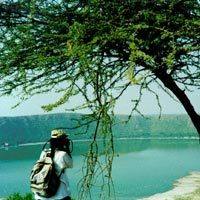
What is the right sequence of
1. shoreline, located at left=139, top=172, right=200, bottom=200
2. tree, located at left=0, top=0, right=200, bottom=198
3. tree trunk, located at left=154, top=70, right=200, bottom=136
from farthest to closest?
shoreline, located at left=139, top=172, right=200, bottom=200
tree trunk, located at left=154, top=70, right=200, bottom=136
tree, located at left=0, top=0, right=200, bottom=198

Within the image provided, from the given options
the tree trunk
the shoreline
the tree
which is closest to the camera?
the tree

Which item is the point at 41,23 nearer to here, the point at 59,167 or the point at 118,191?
the point at 59,167

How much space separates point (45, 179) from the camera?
16.6 ft

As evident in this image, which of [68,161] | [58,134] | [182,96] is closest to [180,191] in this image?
[182,96]

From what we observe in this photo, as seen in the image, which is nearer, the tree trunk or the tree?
the tree

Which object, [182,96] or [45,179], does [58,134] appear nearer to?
[45,179]

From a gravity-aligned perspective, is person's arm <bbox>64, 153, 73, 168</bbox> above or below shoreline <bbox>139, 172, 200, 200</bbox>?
above

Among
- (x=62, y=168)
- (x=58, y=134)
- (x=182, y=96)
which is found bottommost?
(x=62, y=168)

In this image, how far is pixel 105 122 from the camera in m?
4.12

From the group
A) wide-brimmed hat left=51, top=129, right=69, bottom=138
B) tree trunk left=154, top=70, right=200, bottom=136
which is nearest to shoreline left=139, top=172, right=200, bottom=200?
tree trunk left=154, top=70, right=200, bottom=136

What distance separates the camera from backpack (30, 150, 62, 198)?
5.07m

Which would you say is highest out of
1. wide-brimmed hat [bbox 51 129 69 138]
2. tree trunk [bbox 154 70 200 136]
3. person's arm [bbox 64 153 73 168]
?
tree trunk [bbox 154 70 200 136]

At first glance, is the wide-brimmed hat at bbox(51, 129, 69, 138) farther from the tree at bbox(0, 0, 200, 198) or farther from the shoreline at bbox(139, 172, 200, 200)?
the shoreline at bbox(139, 172, 200, 200)

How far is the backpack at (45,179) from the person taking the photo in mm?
5066
